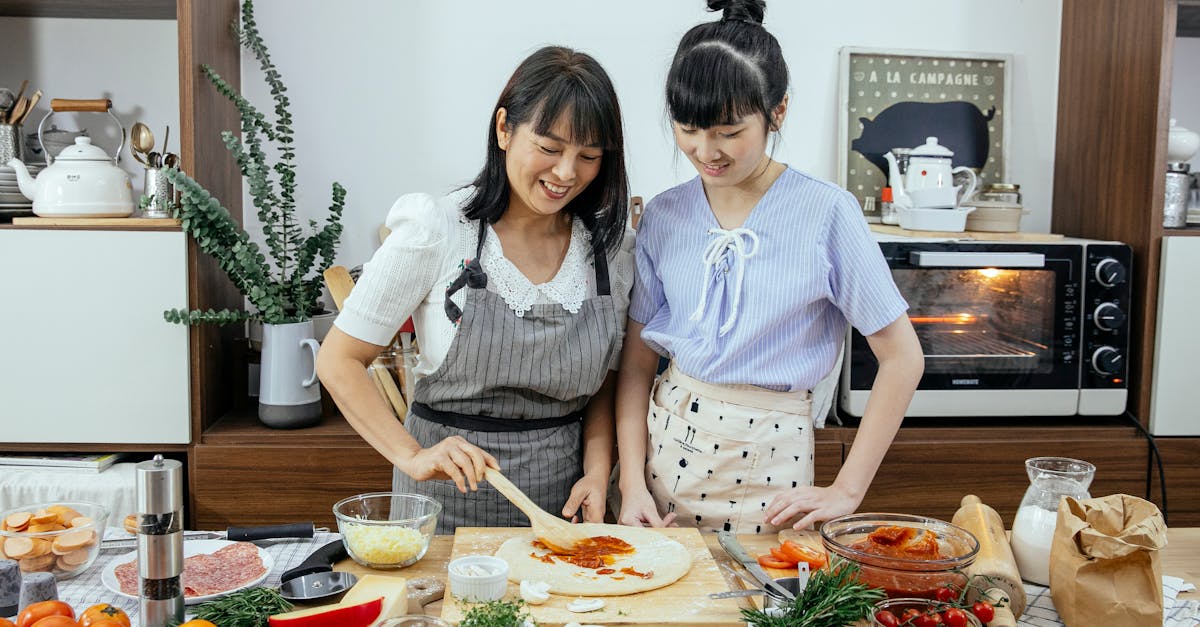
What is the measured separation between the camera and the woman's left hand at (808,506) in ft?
4.81

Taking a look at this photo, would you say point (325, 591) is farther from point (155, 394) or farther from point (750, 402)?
point (155, 394)

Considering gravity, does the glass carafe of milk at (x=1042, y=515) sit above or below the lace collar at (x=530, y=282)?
below

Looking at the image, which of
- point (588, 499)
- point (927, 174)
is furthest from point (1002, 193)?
point (588, 499)

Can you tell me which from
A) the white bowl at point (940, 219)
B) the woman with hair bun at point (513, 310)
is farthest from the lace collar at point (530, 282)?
the white bowl at point (940, 219)

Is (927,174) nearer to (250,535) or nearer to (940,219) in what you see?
(940,219)

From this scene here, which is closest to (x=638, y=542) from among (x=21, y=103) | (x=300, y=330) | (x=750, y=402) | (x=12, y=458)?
(x=750, y=402)

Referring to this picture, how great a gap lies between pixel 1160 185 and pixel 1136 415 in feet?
1.89

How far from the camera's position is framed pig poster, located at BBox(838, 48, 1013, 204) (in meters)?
2.78

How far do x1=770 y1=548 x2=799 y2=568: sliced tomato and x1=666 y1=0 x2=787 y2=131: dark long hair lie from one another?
0.60 meters

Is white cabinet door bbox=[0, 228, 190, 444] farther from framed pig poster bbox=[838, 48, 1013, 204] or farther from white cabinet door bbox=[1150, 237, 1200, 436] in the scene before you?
white cabinet door bbox=[1150, 237, 1200, 436]

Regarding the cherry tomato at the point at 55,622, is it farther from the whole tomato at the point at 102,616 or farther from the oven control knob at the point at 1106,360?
the oven control knob at the point at 1106,360

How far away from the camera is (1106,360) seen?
246 centimetres

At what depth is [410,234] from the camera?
1.51 meters

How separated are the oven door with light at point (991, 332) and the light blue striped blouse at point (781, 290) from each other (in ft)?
2.92
